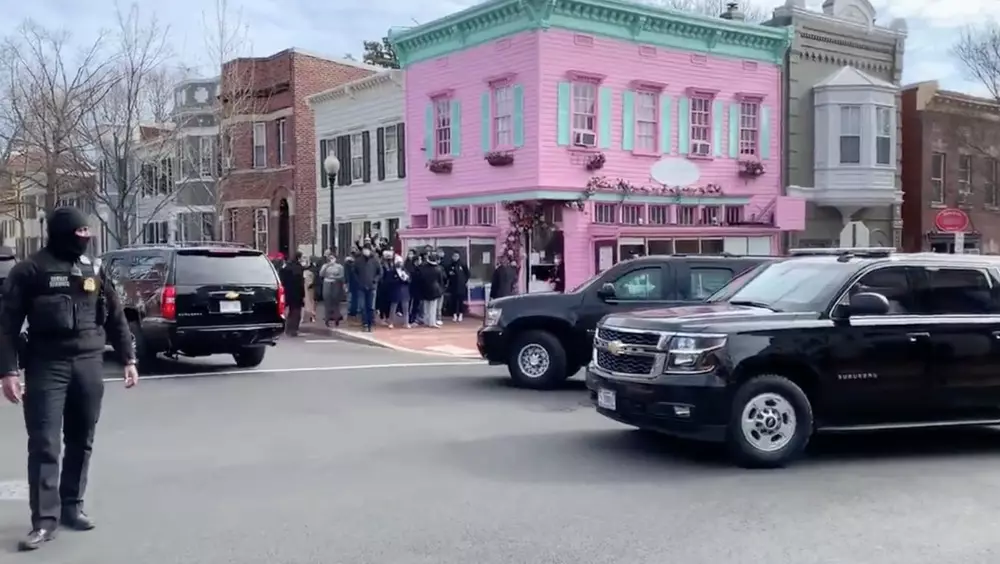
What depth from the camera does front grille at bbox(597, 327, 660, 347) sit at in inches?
322

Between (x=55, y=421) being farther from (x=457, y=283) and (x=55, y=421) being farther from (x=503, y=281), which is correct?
(x=457, y=283)

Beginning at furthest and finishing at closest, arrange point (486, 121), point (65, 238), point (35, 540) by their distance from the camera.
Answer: point (486, 121) → point (65, 238) → point (35, 540)

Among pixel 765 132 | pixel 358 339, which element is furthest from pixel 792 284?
pixel 765 132

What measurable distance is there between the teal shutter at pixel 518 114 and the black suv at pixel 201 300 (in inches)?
425

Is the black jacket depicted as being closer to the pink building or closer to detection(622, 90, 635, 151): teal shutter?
the pink building

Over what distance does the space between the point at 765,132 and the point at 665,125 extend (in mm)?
3671

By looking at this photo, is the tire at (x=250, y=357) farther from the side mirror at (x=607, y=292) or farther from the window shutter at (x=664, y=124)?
the window shutter at (x=664, y=124)

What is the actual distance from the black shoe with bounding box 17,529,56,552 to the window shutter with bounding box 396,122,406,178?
77.7 ft

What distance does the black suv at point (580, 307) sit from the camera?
497 inches

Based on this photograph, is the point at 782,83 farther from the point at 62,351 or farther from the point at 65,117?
the point at 62,351

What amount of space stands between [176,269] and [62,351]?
25.8 ft

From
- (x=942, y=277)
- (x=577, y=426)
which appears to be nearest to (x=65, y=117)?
(x=577, y=426)

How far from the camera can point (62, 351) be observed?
602 centimetres

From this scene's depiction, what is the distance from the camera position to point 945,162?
32.8m
